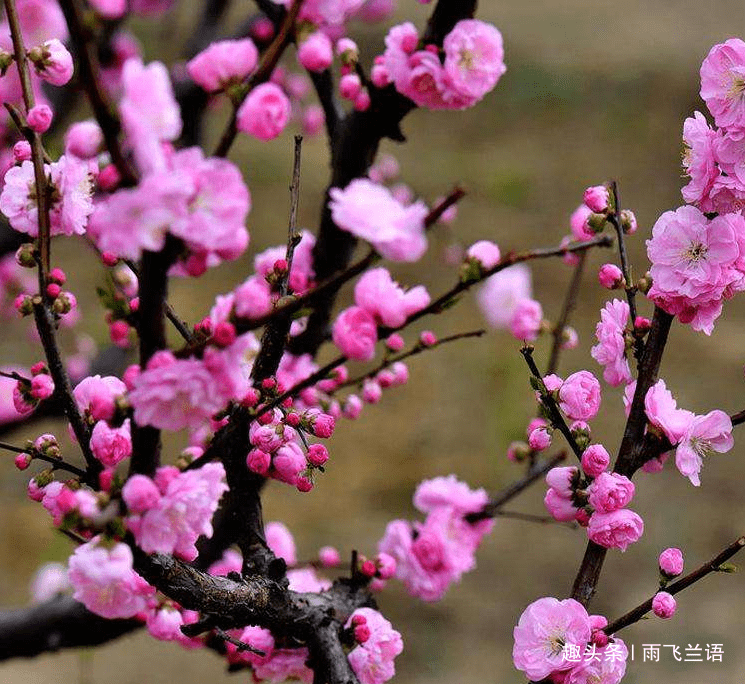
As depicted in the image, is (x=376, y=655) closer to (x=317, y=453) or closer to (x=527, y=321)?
(x=317, y=453)

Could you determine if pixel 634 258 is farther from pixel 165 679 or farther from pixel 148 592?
pixel 148 592

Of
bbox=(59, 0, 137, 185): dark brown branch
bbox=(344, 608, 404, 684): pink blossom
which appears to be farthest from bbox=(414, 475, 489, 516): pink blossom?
bbox=(59, 0, 137, 185): dark brown branch

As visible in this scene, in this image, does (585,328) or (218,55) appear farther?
(585,328)

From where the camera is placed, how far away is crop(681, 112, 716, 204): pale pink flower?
656mm

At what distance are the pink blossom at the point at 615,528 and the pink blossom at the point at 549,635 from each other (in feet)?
0.16

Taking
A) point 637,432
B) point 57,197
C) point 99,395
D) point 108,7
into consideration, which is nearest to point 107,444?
point 99,395

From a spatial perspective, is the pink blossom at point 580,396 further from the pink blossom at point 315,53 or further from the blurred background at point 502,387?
the blurred background at point 502,387

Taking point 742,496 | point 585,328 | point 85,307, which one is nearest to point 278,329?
point 742,496

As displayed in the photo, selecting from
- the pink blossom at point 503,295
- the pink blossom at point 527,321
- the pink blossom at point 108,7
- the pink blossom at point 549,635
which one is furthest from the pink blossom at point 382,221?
the pink blossom at point 108,7

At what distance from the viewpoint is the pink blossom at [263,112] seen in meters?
0.83

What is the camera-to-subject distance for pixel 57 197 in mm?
605

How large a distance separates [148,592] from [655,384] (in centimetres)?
39

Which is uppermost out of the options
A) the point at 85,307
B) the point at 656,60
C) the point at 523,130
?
the point at 656,60

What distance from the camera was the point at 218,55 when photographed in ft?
2.32
